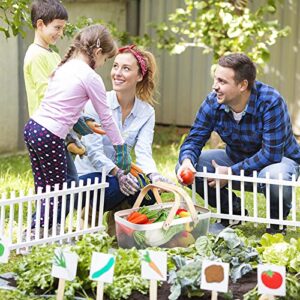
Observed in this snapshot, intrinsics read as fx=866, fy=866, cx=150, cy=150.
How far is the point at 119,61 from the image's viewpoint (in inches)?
211

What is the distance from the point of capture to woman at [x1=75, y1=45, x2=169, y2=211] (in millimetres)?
5215

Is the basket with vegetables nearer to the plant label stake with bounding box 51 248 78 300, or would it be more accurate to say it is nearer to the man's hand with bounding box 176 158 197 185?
the man's hand with bounding box 176 158 197 185

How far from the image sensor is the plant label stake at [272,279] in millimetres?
3543

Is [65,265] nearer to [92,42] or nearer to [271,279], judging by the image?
[271,279]

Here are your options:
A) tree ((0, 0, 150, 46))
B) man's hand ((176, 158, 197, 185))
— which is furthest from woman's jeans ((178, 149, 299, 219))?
tree ((0, 0, 150, 46))

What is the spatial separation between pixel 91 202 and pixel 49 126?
0.62 m

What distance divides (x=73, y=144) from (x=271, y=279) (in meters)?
1.86

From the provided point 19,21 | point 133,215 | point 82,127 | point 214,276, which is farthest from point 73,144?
point 214,276

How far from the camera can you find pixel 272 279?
3557 millimetres

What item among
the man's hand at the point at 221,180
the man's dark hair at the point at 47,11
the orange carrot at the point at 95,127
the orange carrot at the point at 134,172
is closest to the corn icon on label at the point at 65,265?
the orange carrot at the point at 95,127

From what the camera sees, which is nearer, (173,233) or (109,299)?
(109,299)

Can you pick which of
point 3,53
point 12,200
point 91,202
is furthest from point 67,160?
point 3,53

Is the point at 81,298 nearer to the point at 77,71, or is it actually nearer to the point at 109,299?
the point at 109,299

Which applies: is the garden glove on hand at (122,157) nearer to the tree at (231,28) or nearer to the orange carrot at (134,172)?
the orange carrot at (134,172)
